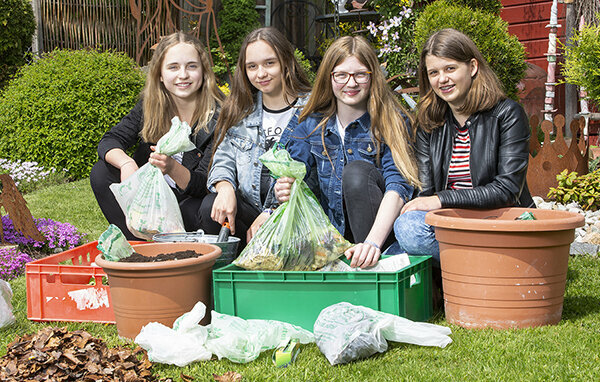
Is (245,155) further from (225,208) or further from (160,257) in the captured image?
(160,257)

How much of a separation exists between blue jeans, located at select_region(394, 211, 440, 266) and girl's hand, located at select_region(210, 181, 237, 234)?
2.55ft

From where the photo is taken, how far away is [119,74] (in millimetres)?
6797

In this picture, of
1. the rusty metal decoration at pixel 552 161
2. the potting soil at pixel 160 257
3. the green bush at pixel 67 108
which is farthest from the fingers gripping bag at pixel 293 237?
the green bush at pixel 67 108

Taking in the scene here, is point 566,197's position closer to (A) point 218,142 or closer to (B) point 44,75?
(A) point 218,142

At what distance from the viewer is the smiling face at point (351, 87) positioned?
2957 millimetres

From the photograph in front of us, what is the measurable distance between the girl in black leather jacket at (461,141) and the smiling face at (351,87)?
0.27 metres

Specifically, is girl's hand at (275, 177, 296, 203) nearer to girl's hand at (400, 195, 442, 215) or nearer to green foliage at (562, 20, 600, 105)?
girl's hand at (400, 195, 442, 215)

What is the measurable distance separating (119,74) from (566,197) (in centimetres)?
→ 455

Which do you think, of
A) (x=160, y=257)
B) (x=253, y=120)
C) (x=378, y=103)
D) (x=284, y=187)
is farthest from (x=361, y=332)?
(x=253, y=120)

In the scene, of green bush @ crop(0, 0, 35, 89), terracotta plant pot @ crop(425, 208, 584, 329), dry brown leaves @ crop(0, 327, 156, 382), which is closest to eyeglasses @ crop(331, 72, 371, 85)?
terracotta plant pot @ crop(425, 208, 584, 329)

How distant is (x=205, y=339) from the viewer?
230cm

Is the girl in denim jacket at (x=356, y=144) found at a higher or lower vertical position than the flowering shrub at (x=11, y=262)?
higher

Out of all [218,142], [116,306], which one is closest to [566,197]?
[218,142]

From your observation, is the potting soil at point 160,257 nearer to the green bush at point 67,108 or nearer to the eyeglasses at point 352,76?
the eyeglasses at point 352,76
